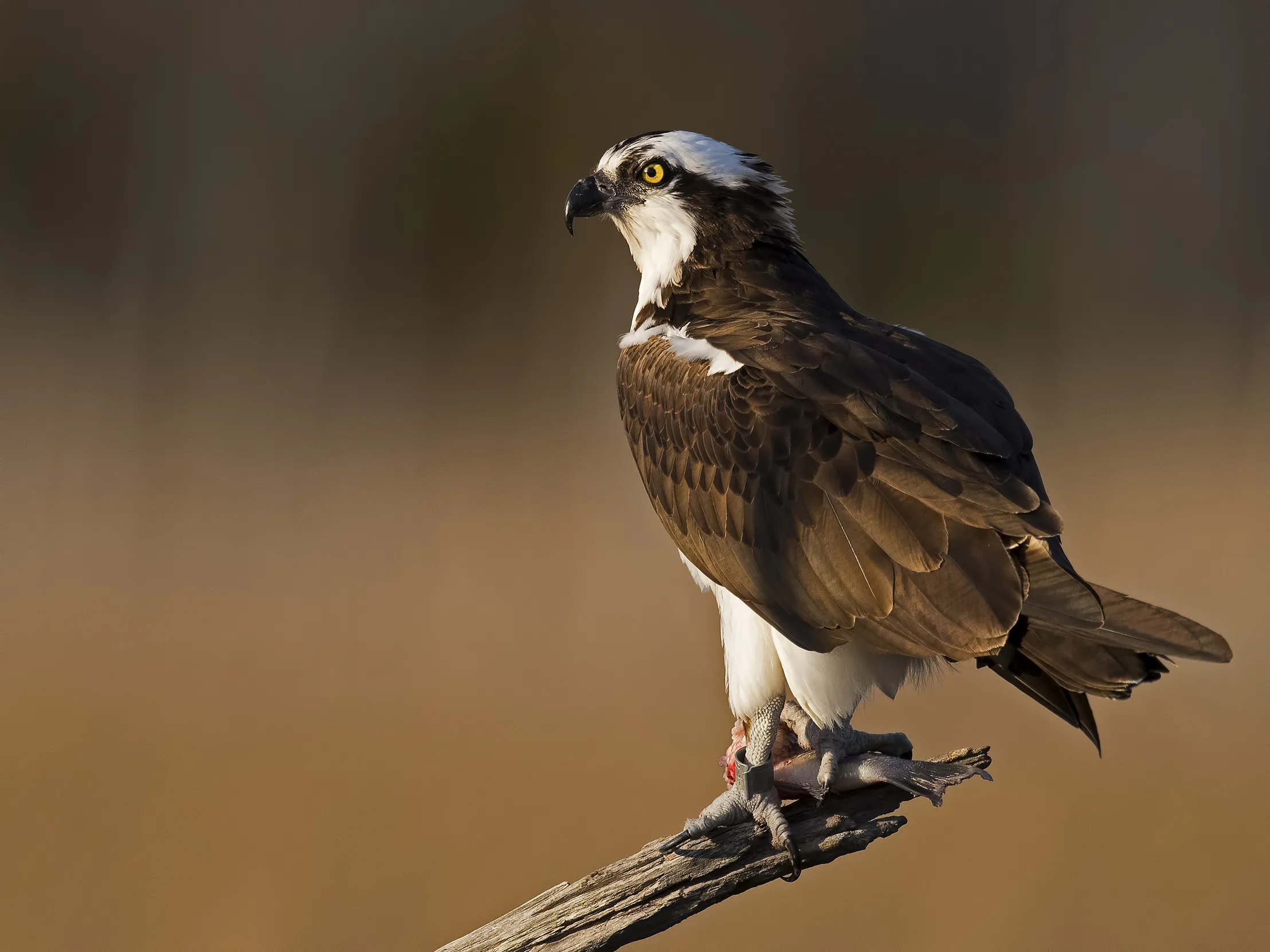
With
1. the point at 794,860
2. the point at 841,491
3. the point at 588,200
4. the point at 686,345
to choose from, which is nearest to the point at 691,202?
the point at 588,200

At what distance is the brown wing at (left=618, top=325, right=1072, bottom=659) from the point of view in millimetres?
2451

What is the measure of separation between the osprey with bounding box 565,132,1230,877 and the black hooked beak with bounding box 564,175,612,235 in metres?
0.25

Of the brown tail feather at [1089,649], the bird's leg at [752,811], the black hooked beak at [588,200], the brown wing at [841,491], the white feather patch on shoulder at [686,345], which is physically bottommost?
the bird's leg at [752,811]

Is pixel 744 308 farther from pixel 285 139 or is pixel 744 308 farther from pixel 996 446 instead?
pixel 285 139

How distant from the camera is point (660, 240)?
3473 mm

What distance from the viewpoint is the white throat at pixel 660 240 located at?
11.1 ft

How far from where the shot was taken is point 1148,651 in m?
2.19

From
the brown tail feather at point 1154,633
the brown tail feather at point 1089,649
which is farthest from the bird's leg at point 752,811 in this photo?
the brown tail feather at point 1154,633

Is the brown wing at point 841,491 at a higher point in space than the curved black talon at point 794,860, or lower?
higher

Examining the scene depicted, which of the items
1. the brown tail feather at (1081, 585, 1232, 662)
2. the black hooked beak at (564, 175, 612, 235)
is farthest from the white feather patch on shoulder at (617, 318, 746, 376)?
the brown tail feather at (1081, 585, 1232, 662)

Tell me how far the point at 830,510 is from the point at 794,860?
30.9 inches

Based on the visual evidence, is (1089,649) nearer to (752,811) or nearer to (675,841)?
(752,811)

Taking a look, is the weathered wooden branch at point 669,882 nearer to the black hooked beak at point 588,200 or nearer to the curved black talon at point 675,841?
the curved black talon at point 675,841

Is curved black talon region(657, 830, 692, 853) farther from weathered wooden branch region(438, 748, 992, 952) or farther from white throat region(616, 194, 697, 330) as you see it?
white throat region(616, 194, 697, 330)
